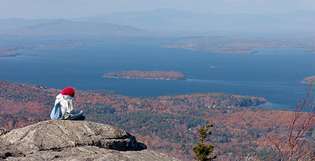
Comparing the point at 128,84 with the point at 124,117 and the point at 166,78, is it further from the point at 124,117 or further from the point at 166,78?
the point at 124,117

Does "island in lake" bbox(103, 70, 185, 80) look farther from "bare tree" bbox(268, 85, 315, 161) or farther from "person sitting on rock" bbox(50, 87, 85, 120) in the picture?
"bare tree" bbox(268, 85, 315, 161)

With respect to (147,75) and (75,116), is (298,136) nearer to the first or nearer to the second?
(75,116)

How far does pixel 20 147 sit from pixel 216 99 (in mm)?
105006

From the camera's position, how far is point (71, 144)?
8.39m

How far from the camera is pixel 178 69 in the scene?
188 meters

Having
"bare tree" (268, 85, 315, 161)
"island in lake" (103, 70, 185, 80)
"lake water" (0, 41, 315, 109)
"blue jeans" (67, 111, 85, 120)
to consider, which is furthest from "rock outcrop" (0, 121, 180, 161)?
"island in lake" (103, 70, 185, 80)

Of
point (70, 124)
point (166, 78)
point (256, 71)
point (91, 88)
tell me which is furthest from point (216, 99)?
point (70, 124)

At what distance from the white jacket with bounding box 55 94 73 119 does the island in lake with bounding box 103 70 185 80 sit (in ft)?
501

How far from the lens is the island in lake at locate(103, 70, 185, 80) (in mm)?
165125

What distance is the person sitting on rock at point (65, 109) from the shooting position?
9.99 meters

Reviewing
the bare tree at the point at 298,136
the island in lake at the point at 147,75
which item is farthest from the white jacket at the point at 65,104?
the island in lake at the point at 147,75

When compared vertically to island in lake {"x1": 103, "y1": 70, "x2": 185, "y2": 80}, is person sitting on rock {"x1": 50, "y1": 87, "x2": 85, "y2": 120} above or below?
above

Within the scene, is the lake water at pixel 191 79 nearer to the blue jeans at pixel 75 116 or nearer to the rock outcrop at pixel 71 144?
the blue jeans at pixel 75 116

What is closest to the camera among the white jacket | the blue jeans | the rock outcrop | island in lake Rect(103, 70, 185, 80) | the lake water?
the rock outcrop
